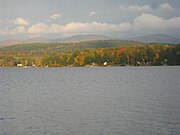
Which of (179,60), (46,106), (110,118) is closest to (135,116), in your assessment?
(110,118)

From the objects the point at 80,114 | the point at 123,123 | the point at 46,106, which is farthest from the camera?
the point at 46,106

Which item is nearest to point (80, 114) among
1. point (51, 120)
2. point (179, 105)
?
point (51, 120)

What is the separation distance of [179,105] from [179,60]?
155 meters

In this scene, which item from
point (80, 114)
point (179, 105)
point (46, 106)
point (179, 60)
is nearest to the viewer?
point (80, 114)

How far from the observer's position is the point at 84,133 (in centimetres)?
2769

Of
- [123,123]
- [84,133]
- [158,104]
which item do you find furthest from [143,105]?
[84,133]

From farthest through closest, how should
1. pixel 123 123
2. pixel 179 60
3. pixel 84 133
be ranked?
1. pixel 179 60
2. pixel 123 123
3. pixel 84 133

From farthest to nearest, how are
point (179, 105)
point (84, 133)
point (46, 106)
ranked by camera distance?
point (46, 106) < point (179, 105) < point (84, 133)

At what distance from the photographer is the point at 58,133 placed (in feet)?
91.1

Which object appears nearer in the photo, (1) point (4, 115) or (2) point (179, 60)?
(1) point (4, 115)

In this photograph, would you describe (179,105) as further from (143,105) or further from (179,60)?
(179,60)

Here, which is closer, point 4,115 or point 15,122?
point 15,122

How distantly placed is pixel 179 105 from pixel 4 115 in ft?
65.0

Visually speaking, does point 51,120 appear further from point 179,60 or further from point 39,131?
A: point 179,60
